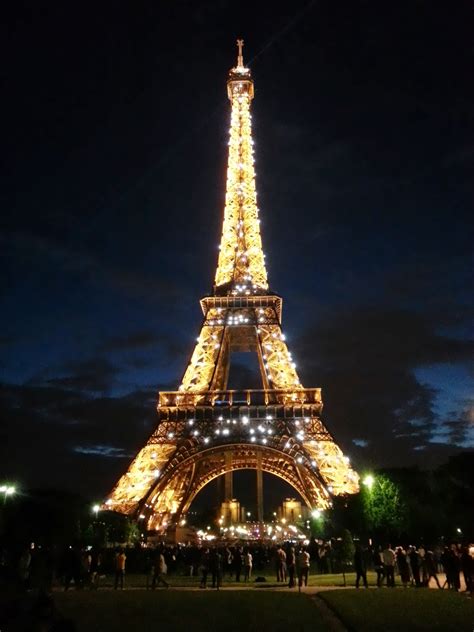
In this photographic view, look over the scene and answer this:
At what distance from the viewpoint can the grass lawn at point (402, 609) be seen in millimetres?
10680

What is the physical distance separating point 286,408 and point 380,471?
373 inches

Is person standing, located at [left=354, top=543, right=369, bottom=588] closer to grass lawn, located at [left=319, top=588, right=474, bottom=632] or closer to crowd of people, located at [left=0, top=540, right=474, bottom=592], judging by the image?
crowd of people, located at [left=0, top=540, right=474, bottom=592]

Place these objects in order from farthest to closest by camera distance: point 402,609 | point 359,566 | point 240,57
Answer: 1. point 240,57
2. point 359,566
3. point 402,609

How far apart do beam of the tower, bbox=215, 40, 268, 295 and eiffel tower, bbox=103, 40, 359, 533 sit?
0.11 metres

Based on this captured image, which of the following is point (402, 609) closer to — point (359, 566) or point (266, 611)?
point (266, 611)

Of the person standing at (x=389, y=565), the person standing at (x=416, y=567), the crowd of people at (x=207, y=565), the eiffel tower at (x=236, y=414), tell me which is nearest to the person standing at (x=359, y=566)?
the crowd of people at (x=207, y=565)

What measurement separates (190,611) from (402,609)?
4.92 meters

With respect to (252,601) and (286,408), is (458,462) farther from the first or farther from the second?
(252,601)

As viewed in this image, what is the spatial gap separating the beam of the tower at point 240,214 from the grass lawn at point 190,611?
122 feet

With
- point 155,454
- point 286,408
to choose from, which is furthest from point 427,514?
point 155,454

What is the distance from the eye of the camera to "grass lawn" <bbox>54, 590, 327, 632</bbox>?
11.0 meters

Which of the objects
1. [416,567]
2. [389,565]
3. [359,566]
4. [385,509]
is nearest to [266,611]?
[359,566]

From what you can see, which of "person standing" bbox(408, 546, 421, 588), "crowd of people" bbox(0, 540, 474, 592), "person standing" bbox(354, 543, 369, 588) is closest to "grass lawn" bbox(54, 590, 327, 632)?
"crowd of people" bbox(0, 540, 474, 592)

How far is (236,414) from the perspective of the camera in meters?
43.8
